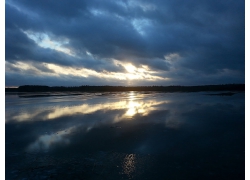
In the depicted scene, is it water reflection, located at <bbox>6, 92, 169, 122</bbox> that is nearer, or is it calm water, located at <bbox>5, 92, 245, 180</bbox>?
calm water, located at <bbox>5, 92, 245, 180</bbox>

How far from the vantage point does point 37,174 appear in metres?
5.44

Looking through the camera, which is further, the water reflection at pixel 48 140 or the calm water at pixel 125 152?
the water reflection at pixel 48 140

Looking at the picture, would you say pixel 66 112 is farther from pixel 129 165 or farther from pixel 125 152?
pixel 129 165

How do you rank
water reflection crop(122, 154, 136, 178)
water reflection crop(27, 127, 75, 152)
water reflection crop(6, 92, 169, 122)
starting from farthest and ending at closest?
water reflection crop(6, 92, 169, 122) < water reflection crop(27, 127, 75, 152) < water reflection crop(122, 154, 136, 178)

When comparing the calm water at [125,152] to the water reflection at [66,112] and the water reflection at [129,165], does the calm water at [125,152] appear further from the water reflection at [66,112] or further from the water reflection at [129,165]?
the water reflection at [66,112]

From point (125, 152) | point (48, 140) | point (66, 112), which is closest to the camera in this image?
point (125, 152)

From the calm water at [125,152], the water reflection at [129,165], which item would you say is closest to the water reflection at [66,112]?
the calm water at [125,152]

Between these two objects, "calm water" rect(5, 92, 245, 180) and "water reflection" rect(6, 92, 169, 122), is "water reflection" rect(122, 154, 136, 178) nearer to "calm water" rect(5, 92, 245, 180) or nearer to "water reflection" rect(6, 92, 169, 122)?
"calm water" rect(5, 92, 245, 180)

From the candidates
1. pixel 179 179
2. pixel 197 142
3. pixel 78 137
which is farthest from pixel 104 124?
pixel 179 179

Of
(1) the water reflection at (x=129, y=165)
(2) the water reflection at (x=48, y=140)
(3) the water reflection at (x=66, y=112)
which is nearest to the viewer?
(1) the water reflection at (x=129, y=165)

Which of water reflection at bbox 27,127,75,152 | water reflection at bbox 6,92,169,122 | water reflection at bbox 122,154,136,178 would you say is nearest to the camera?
water reflection at bbox 122,154,136,178

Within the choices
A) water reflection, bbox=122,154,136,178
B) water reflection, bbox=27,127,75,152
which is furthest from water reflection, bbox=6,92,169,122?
water reflection, bbox=122,154,136,178

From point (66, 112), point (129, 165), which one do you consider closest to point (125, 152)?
point (129, 165)

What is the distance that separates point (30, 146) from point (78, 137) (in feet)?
7.03
